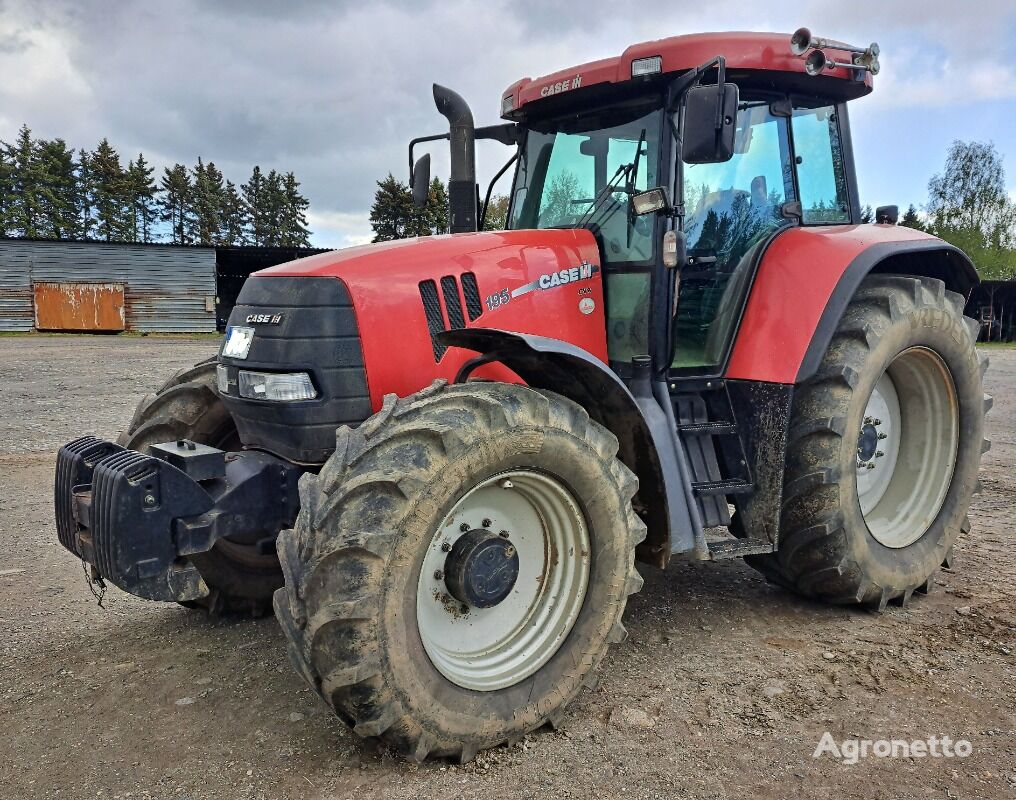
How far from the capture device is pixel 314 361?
2998mm

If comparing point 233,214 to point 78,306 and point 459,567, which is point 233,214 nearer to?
point 78,306

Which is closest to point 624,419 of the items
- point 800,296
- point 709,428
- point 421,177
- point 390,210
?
point 709,428

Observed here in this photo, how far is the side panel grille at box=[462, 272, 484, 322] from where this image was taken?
10.9 feet

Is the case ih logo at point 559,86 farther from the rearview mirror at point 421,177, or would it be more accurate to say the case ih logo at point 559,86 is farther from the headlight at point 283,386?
the headlight at point 283,386

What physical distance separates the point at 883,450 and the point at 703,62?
234 centimetres

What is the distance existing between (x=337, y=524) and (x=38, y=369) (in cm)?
1514

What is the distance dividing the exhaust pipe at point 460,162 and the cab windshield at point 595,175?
0.30 meters

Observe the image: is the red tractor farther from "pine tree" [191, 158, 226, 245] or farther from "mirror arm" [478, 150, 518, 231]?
"pine tree" [191, 158, 226, 245]

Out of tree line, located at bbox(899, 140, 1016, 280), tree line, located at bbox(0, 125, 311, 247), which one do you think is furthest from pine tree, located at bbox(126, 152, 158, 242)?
tree line, located at bbox(899, 140, 1016, 280)

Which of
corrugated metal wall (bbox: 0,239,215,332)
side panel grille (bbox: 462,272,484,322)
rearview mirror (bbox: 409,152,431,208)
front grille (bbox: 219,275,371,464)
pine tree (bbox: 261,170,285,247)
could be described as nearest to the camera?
front grille (bbox: 219,275,371,464)

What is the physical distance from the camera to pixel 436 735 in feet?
8.61

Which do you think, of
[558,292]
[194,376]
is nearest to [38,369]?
[194,376]

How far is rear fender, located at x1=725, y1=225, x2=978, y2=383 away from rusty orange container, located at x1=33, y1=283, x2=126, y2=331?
32.9 metres

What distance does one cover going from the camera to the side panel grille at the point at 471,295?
333cm
